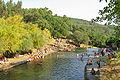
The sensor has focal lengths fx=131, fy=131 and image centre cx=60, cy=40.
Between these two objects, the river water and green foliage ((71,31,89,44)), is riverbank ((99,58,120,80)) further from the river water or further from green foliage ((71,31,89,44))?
green foliage ((71,31,89,44))

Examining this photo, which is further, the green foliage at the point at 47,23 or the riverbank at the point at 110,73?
the green foliage at the point at 47,23

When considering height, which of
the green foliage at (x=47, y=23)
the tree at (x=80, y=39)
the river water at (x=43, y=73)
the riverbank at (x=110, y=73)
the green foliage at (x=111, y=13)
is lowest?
the river water at (x=43, y=73)

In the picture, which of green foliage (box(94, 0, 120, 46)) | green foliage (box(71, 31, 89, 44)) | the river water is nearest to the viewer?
green foliage (box(94, 0, 120, 46))

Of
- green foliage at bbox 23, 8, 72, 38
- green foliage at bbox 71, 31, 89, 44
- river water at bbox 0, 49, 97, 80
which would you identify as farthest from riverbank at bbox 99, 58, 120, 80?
green foliage at bbox 71, 31, 89, 44

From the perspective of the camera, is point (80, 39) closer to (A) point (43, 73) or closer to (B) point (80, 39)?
(B) point (80, 39)

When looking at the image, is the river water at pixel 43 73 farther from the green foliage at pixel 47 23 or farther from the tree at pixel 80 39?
the tree at pixel 80 39

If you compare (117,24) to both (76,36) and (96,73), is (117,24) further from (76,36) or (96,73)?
(76,36)

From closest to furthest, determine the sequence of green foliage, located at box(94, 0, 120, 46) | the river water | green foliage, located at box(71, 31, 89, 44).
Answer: green foliage, located at box(94, 0, 120, 46) < the river water < green foliage, located at box(71, 31, 89, 44)

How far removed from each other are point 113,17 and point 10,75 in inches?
816

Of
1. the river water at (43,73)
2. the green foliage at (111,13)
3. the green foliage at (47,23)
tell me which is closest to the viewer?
the green foliage at (111,13)

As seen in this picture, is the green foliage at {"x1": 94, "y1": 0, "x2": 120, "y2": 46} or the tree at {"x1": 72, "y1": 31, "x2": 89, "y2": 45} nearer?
the green foliage at {"x1": 94, "y1": 0, "x2": 120, "y2": 46}

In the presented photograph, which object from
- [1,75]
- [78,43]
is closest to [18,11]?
[78,43]

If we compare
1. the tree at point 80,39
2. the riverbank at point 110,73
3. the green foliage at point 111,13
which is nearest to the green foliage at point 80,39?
the tree at point 80,39

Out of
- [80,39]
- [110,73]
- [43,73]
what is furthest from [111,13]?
[80,39]
